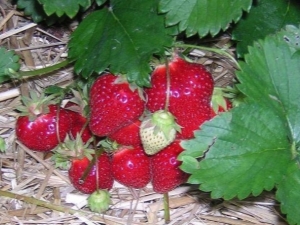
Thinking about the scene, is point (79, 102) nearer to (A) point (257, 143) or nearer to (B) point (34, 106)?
(B) point (34, 106)

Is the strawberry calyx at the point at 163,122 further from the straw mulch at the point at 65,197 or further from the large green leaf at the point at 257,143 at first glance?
the straw mulch at the point at 65,197

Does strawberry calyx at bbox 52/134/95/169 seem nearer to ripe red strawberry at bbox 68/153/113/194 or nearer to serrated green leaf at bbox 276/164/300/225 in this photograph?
ripe red strawberry at bbox 68/153/113/194

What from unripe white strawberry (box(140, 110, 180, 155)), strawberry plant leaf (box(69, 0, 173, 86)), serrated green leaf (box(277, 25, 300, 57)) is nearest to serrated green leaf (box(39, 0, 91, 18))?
strawberry plant leaf (box(69, 0, 173, 86))

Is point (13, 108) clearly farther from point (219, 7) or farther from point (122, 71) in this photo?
point (219, 7)

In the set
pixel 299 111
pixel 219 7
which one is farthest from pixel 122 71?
pixel 299 111

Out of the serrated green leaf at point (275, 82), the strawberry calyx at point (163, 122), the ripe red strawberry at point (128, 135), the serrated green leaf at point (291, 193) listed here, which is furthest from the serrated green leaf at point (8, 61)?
the serrated green leaf at point (291, 193)

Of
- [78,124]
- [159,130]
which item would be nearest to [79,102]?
[78,124]

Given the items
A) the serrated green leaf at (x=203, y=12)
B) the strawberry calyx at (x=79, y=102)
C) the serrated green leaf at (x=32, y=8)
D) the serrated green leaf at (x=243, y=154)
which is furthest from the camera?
the serrated green leaf at (x=32, y=8)
